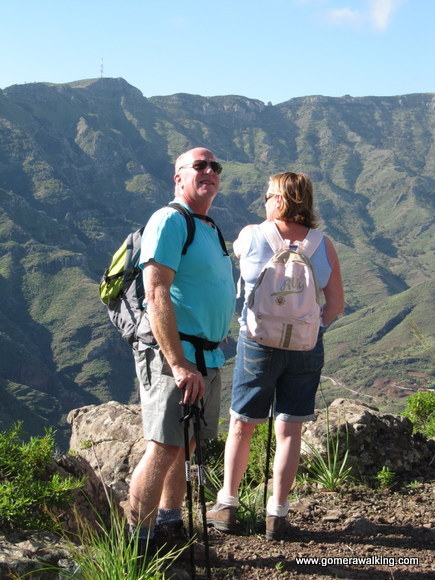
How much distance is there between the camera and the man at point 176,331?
Answer: 3301mm

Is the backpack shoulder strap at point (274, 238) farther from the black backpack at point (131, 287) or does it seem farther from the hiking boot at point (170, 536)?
the hiking boot at point (170, 536)

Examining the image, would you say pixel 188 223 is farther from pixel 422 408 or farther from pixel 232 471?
pixel 422 408

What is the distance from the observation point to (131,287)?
361 centimetres

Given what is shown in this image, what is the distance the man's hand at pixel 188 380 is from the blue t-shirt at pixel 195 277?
0.67 ft

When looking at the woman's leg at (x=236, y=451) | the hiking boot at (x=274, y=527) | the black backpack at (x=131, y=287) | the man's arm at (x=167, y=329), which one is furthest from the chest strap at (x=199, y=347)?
the hiking boot at (x=274, y=527)

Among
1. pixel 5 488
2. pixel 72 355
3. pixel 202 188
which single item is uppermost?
pixel 202 188

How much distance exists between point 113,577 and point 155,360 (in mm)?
1120

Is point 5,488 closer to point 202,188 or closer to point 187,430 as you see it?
point 187,430

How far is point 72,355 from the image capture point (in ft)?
492

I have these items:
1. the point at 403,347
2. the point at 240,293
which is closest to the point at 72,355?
the point at 403,347

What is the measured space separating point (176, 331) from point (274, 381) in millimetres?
892

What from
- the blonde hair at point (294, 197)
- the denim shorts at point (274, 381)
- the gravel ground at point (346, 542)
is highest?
the blonde hair at point (294, 197)

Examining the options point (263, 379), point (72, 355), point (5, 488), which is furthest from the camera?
point (72, 355)

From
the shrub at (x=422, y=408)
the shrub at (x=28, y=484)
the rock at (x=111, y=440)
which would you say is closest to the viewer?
the shrub at (x=28, y=484)
